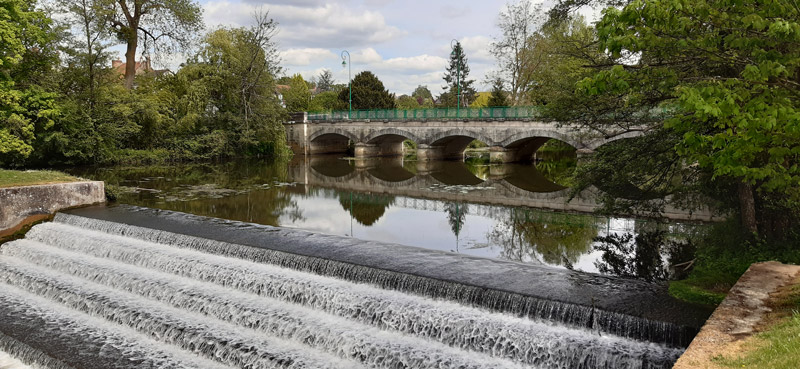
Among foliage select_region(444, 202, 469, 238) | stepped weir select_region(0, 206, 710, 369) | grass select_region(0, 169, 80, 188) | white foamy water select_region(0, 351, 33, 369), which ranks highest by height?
grass select_region(0, 169, 80, 188)

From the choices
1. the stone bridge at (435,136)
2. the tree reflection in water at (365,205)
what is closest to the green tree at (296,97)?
the stone bridge at (435,136)

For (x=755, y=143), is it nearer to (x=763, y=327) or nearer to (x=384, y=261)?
(x=763, y=327)

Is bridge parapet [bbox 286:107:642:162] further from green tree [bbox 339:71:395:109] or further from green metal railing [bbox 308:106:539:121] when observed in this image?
green tree [bbox 339:71:395:109]

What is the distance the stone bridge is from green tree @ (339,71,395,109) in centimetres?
1080

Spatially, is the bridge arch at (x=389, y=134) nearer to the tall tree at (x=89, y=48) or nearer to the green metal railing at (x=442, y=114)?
the green metal railing at (x=442, y=114)

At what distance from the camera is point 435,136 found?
1577 inches

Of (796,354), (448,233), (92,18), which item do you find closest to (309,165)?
Result: (92,18)

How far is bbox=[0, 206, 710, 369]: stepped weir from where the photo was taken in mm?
7922

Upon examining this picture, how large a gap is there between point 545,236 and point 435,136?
25.3 metres

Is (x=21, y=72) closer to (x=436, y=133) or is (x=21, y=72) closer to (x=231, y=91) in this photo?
(x=231, y=91)

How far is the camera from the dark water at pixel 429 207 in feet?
44.9

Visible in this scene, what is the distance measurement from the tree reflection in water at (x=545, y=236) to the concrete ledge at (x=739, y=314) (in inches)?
175

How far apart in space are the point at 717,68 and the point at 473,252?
6640 mm

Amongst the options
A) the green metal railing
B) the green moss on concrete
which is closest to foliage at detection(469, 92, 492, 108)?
the green metal railing
